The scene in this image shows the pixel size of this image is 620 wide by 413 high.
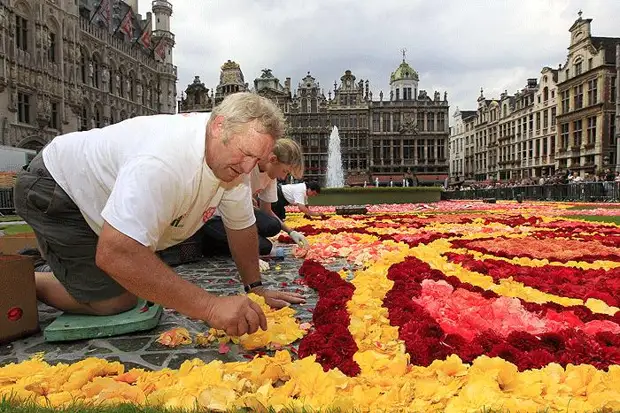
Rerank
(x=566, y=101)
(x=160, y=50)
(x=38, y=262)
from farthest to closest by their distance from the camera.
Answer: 1. (x=160, y=50)
2. (x=566, y=101)
3. (x=38, y=262)

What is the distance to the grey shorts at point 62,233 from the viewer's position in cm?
266

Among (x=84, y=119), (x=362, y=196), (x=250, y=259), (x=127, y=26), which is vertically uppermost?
(x=127, y=26)

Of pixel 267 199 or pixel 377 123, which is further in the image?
pixel 377 123

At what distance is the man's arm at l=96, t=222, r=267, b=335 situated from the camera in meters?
1.92

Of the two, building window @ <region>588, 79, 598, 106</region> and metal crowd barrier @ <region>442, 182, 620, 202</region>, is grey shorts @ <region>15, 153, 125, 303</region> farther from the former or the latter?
building window @ <region>588, 79, 598, 106</region>

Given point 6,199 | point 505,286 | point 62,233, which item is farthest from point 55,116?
point 505,286

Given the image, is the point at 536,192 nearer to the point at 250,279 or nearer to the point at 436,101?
the point at 250,279

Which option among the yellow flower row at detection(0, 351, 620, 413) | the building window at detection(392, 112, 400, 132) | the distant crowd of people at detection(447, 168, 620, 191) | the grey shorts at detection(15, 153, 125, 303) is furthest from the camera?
the building window at detection(392, 112, 400, 132)

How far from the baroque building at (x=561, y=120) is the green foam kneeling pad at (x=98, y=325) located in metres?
38.8

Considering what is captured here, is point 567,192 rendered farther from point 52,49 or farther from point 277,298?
point 52,49

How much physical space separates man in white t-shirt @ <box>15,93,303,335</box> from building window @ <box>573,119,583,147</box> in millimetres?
45003

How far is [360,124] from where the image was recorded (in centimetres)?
6184

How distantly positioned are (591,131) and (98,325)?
1744 inches

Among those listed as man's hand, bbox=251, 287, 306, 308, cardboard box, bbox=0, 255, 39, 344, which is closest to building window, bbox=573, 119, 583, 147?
man's hand, bbox=251, 287, 306, 308
